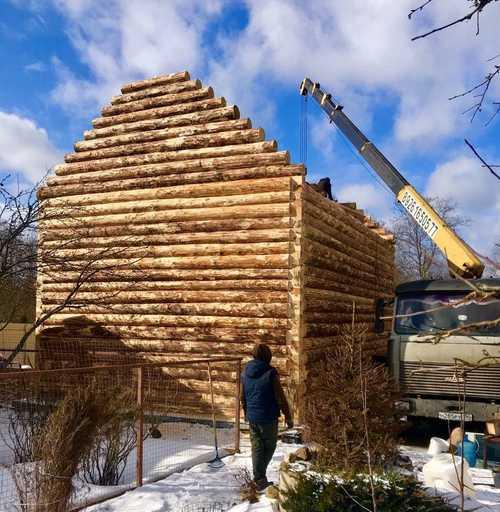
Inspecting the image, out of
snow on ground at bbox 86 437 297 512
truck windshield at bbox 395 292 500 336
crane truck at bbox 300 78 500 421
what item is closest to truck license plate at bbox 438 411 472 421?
crane truck at bbox 300 78 500 421

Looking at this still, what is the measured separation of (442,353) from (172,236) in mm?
6080

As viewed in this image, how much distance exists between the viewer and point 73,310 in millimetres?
13297

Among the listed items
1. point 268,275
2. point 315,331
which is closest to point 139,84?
point 268,275

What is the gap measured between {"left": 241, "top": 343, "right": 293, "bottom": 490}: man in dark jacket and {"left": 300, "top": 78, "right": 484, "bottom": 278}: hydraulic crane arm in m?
4.43

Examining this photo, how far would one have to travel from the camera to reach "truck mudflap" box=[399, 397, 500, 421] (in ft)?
31.7

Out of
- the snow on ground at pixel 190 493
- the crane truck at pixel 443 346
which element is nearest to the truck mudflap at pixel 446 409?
the crane truck at pixel 443 346

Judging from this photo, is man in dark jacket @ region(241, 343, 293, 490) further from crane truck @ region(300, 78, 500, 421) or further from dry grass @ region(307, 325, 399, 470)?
crane truck @ region(300, 78, 500, 421)

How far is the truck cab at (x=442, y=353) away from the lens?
386 inches

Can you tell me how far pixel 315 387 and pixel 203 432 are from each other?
10.8ft

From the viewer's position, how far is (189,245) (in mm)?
12031

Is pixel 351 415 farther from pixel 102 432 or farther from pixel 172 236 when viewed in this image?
pixel 172 236

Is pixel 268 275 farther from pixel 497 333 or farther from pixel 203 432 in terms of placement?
pixel 497 333

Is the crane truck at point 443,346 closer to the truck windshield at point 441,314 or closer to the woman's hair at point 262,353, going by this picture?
the truck windshield at point 441,314

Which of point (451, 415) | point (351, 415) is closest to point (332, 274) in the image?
point (451, 415)
